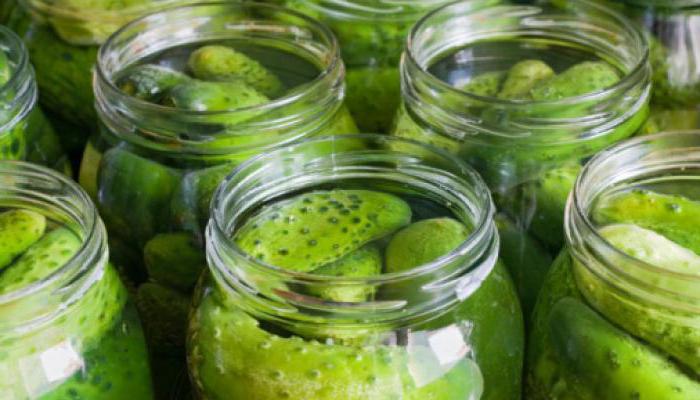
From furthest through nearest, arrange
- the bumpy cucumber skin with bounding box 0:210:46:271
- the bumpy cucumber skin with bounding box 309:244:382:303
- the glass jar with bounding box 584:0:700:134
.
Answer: the glass jar with bounding box 584:0:700:134, the bumpy cucumber skin with bounding box 0:210:46:271, the bumpy cucumber skin with bounding box 309:244:382:303

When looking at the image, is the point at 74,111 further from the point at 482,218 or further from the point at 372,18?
the point at 482,218

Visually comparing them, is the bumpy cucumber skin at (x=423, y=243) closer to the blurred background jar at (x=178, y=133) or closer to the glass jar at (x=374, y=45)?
the blurred background jar at (x=178, y=133)

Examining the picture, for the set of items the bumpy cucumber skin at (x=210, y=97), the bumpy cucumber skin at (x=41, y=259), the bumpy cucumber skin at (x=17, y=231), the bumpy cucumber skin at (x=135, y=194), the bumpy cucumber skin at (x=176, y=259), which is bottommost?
the bumpy cucumber skin at (x=176, y=259)

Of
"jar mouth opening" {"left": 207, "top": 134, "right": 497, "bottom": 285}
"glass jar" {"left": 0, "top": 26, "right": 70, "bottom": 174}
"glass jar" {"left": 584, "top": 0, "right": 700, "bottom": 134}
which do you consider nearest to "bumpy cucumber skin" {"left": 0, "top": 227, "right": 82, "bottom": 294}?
"jar mouth opening" {"left": 207, "top": 134, "right": 497, "bottom": 285}

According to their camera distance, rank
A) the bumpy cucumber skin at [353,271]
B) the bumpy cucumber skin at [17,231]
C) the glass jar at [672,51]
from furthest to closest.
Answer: the glass jar at [672,51] < the bumpy cucumber skin at [17,231] < the bumpy cucumber skin at [353,271]

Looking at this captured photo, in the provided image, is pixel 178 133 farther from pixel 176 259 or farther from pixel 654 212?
pixel 654 212

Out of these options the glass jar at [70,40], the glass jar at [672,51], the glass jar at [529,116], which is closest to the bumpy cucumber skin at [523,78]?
the glass jar at [529,116]

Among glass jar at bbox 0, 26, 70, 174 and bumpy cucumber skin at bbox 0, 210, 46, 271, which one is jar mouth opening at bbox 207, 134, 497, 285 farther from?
glass jar at bbox 0, 26, 70, 174
